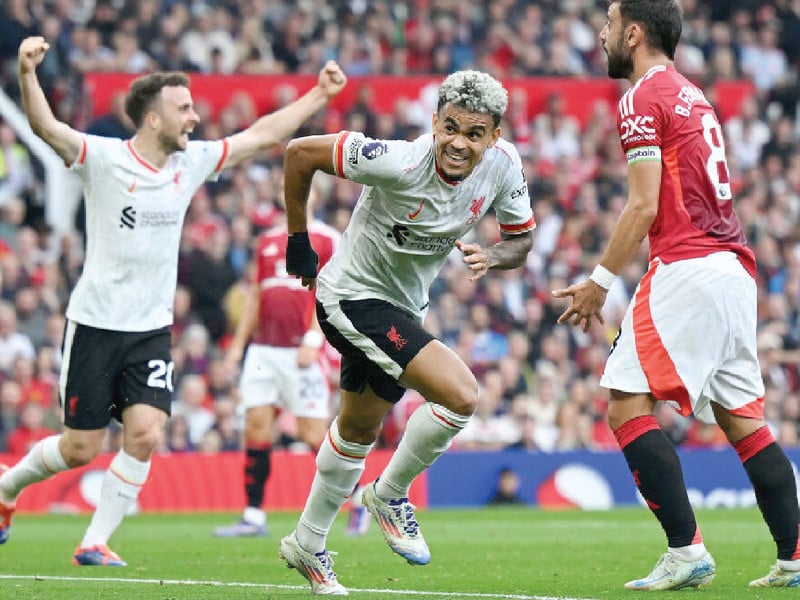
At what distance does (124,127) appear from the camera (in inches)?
727

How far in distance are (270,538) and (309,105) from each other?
387cm

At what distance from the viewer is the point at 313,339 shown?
12430 millimetres

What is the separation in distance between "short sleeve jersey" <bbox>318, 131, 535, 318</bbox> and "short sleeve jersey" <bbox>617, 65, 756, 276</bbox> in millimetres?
674

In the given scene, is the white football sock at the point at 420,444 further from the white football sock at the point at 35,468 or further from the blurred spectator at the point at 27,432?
the blurred spectator at the point at 27,432

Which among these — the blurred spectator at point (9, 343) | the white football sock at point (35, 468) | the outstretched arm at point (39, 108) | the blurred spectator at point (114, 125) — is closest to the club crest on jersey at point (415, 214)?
the outstretched arm at point (39, 108)

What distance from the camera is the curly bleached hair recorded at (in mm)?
7129

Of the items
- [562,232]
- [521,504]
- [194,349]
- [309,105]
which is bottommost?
[521,504]

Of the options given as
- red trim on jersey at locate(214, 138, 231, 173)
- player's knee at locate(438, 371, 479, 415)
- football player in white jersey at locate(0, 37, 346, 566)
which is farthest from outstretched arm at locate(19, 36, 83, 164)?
player's knee at locate(438, 371, 479, 415)

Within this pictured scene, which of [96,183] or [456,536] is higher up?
[96,183]

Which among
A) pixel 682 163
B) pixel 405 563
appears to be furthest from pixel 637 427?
pixel 405 563

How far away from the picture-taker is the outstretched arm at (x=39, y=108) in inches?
347

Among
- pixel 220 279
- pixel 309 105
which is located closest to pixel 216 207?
pixel 220 279

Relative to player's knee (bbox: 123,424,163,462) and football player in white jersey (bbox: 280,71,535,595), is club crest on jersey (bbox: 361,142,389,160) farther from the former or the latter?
player's knee (bbox: 123,424,163,462)

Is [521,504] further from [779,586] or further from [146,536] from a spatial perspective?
[779,586]
